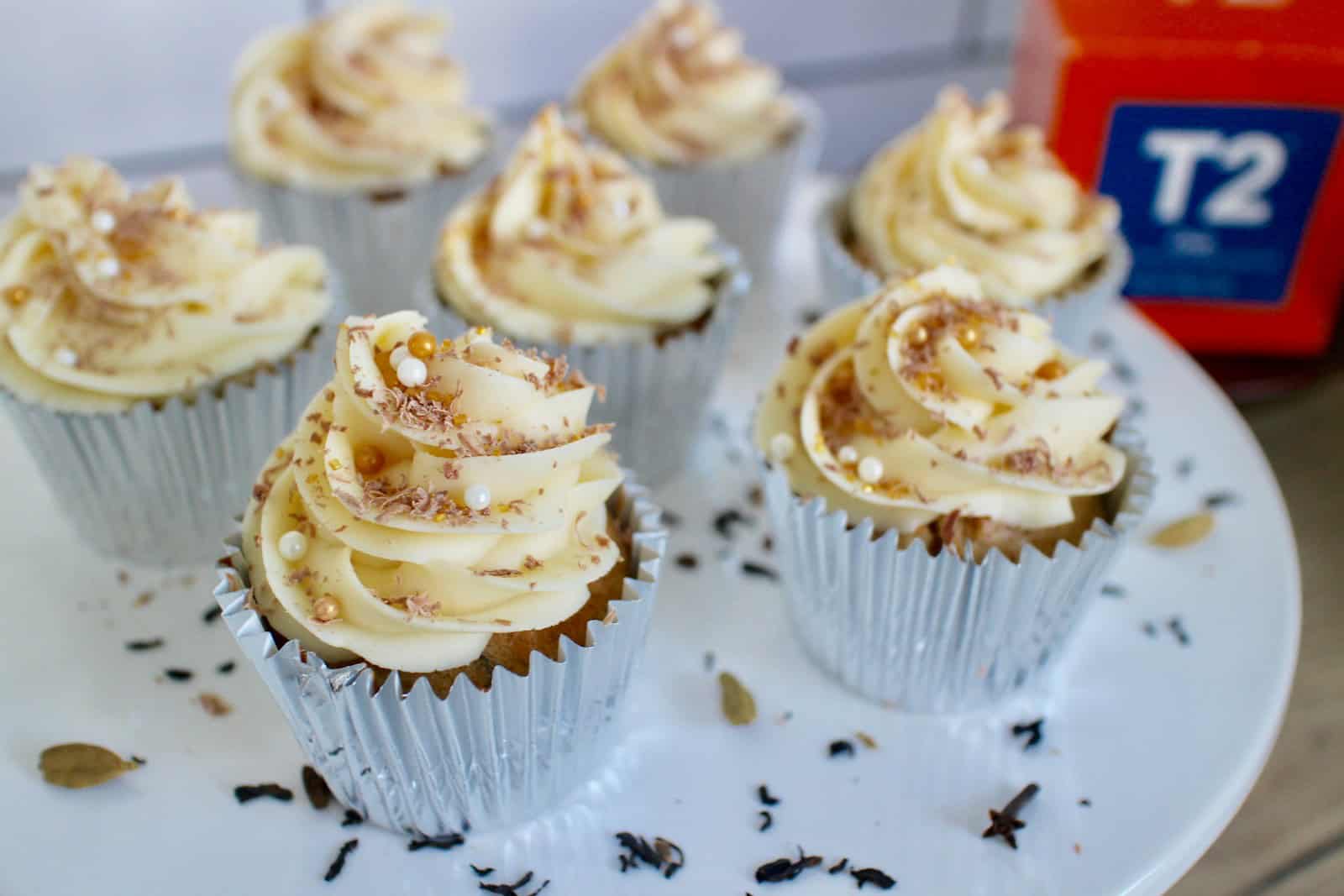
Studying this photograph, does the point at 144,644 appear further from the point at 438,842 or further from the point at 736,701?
the point at 736,701

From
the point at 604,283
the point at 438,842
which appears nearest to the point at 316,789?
the point at 438,842

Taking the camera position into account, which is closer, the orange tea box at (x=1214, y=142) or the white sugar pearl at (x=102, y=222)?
the white sugar pearl at (x=102, y=222)

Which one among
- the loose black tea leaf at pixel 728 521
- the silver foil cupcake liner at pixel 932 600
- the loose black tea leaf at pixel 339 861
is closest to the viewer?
the loose black tea leaf at pixel 339 861

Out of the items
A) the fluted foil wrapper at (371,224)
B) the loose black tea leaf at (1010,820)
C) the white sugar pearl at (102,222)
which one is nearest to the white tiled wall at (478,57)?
the fluted foil wrapper at (371,224)

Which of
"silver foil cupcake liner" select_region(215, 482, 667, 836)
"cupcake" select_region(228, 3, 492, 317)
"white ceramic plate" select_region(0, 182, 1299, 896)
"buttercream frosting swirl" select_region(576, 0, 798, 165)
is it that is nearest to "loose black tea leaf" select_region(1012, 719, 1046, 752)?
"white ceramic plate" select_region(0, 182, 1299, 896)

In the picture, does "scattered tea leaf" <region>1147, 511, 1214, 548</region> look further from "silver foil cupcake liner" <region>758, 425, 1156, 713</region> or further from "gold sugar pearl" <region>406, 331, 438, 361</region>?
"gold sugar pearl" <region>406, 331, 438, 361</region>

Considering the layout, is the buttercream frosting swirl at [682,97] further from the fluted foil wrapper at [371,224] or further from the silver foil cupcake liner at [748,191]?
the fluted foil wrapper at [371,224]
